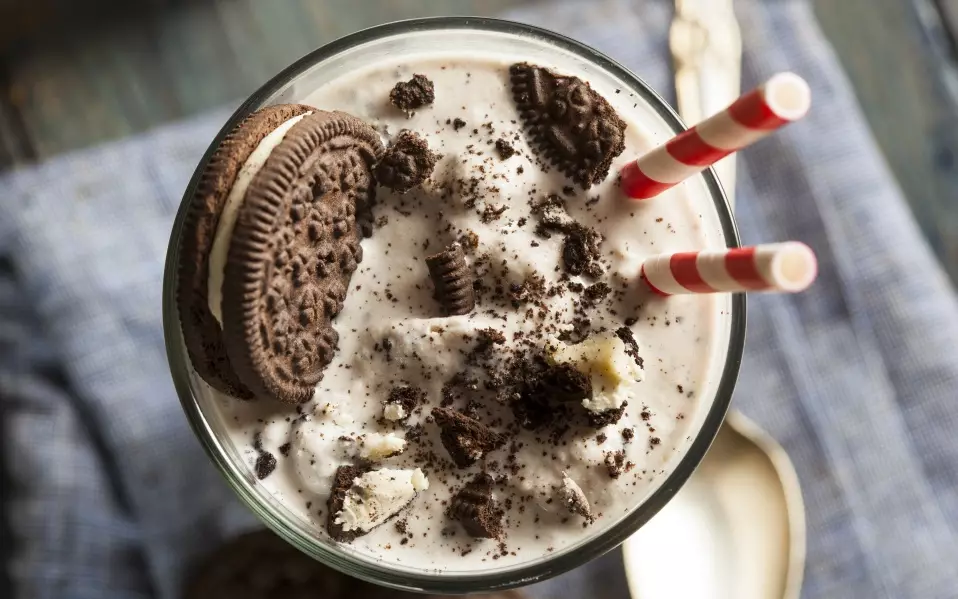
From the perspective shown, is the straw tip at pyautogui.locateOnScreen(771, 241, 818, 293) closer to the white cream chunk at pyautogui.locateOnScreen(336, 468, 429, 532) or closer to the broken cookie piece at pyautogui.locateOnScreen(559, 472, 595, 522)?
the broken cookie piece at pyautogui.locateOnScreen(559, 472, 595, 522)

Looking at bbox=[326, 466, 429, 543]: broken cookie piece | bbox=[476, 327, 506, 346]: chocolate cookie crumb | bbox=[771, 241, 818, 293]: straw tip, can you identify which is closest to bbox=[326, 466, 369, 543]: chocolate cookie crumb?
bbox=[326, 466, 429, 543]: broken cookie piece

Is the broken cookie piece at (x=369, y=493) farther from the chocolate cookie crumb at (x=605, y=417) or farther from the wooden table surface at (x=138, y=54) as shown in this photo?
the wooden table surface at (x=138, y=54)

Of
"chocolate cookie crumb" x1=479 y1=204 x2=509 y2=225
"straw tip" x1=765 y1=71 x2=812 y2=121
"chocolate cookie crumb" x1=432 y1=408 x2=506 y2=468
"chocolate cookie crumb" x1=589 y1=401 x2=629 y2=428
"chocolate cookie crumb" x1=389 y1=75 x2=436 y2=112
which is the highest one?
"chocolate cookie crumb" x1=389 y1=75 x2=436 y2=112

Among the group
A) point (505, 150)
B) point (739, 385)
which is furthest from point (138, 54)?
point (739, 385)

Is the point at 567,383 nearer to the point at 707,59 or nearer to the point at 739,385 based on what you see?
the point at 739,385

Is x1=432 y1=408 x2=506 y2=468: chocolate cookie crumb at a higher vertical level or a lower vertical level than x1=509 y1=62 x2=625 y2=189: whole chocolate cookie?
lower

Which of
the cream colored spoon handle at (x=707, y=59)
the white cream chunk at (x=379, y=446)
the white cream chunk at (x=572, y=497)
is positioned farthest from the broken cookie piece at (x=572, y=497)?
the cream colored spoon handle at (x=707, y=59)

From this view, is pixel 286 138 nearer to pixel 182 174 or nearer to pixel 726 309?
pixel 726 309
